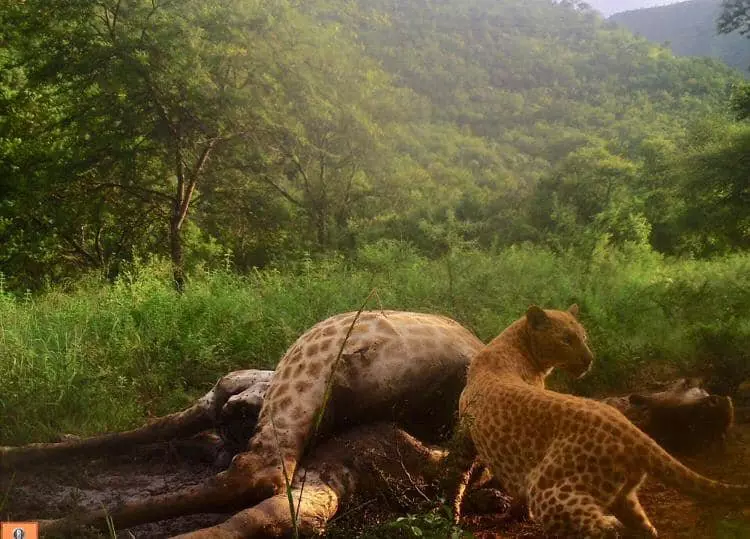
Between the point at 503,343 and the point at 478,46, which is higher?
the point at 478,46

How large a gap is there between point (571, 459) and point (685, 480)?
372mm

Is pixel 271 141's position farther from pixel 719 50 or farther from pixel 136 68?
pixel 719 50

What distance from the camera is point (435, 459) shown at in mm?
3076

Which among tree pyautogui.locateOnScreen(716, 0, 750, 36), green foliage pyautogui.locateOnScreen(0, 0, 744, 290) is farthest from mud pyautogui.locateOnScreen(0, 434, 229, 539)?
tree pyautogui.locateOnScreen(716, 0, 750, 36)

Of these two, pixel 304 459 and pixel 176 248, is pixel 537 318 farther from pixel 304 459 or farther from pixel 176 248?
pixel 176 248

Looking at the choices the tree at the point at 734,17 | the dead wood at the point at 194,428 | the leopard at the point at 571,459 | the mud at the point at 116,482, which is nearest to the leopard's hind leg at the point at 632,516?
the leopard at the point at 571,459

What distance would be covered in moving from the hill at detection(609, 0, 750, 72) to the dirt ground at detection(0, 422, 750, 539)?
295 inches

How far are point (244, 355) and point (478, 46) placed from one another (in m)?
14.6

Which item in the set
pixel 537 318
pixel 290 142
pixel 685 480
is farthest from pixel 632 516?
pixel 290 142

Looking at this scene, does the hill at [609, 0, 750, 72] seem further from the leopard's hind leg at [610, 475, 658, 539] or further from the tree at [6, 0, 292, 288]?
the leopard's hind leg at [610, 475, 658, 539]

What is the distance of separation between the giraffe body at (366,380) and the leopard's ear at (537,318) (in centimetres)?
74

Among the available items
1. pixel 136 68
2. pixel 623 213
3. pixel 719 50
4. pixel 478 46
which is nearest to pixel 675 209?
pixel 623 213

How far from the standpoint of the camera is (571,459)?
2.18 meters

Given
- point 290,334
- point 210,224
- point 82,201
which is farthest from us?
point 210,224
